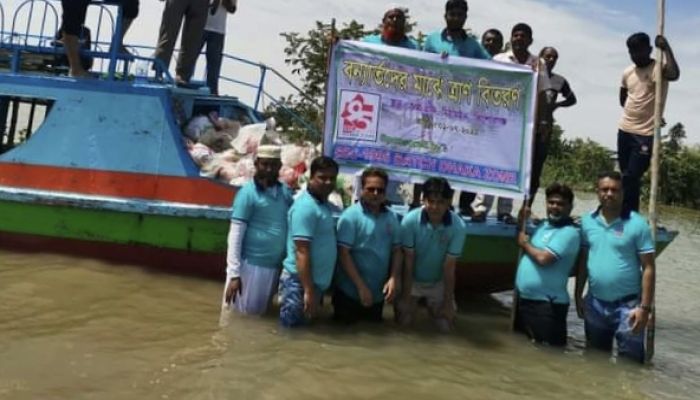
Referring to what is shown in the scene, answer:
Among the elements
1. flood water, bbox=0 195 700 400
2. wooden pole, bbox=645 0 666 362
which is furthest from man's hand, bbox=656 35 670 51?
flood water, bbox=0 195 700 400

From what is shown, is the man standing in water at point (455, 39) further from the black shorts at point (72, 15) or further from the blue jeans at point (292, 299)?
the black shorts at point (72, 15)

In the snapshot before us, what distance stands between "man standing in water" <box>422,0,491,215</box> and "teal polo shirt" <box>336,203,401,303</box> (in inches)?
76.2

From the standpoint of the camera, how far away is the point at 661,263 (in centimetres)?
1253

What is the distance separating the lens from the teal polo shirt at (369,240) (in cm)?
539

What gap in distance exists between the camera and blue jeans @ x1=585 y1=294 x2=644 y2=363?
5.32 m

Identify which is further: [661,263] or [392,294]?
[661,263]

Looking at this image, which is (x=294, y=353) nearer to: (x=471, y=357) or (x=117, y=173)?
(x=471, y=357)

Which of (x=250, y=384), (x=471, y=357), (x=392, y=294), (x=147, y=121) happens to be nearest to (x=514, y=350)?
(x=471, y=357)

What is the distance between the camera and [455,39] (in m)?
6.66

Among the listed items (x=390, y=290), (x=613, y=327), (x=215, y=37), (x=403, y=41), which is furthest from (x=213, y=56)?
(x=613, y=327)

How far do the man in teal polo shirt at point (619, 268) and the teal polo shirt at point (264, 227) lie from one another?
2.35m

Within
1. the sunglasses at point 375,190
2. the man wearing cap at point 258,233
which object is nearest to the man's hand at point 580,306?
the sunglasses at point 375,190

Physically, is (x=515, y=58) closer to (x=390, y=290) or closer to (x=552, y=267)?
(x=552, y=267)

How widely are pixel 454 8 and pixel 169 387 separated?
13.7 ft
